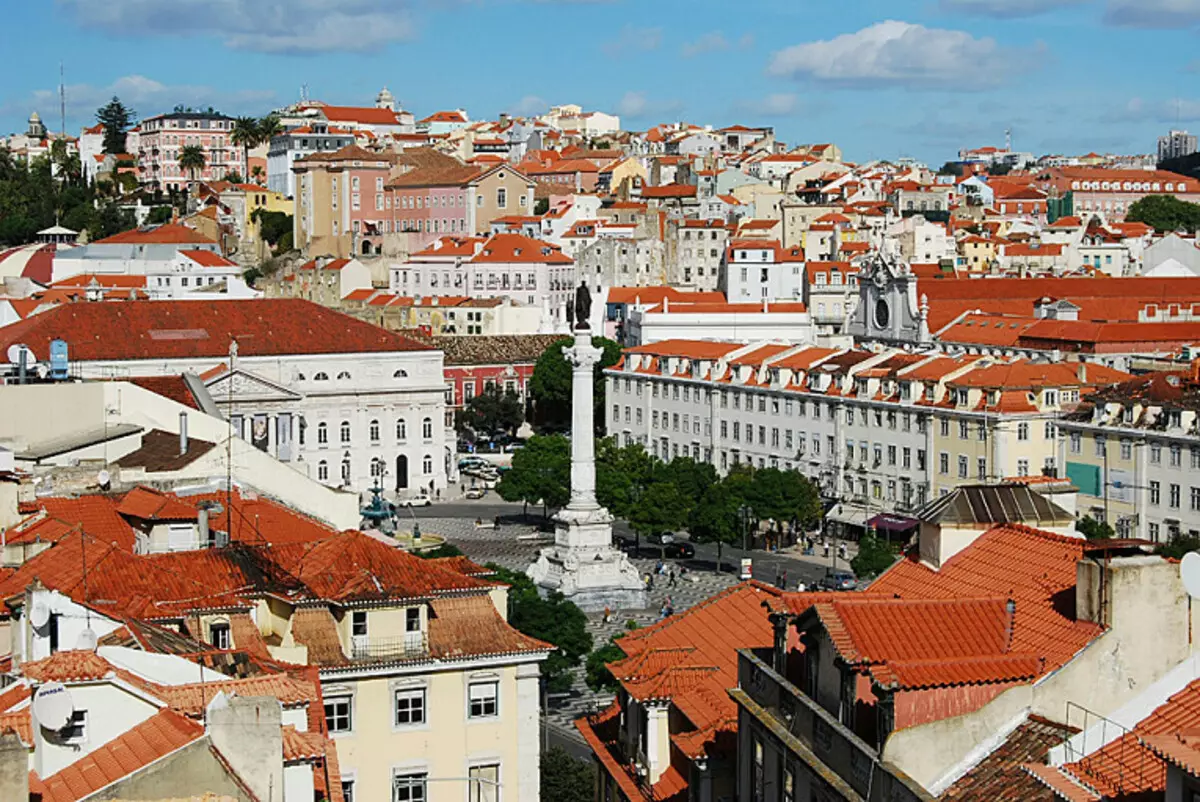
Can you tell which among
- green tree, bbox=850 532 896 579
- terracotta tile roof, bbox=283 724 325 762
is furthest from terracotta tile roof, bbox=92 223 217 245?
terracotta tile roof, bbox=283 724 325 762

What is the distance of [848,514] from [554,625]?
3318cm

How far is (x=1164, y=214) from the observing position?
17875 centimetres

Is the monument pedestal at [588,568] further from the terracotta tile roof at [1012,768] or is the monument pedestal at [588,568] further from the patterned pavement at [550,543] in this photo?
the terracotta tile roof at [1012,768]

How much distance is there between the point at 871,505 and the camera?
3081 inches

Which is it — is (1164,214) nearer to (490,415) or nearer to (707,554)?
(490,415)

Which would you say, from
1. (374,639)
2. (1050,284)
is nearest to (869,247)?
(1050,284)

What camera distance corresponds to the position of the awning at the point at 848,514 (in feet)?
255

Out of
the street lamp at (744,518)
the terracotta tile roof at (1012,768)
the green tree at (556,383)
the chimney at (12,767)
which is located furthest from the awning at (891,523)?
the chimney at (12,767)

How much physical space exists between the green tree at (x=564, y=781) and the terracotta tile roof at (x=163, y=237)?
356 ft

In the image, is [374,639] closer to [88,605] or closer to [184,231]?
[88,605]

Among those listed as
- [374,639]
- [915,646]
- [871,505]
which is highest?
[915,646]

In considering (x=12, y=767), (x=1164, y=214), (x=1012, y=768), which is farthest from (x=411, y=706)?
(x=1164, y=214)

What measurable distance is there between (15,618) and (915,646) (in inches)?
396

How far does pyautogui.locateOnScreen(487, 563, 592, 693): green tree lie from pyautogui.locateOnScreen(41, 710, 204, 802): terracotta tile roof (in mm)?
27729
